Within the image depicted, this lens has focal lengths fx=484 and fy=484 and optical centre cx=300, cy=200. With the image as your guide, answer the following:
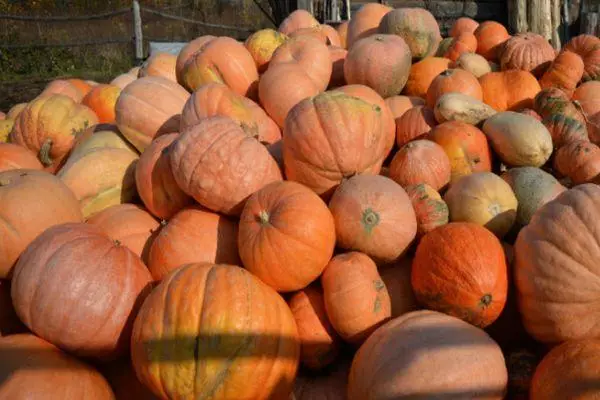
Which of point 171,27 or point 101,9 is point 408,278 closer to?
point 171,27

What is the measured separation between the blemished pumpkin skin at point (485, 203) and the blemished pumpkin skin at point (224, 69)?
4.88 feet

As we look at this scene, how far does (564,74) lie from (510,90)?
0.47 metres

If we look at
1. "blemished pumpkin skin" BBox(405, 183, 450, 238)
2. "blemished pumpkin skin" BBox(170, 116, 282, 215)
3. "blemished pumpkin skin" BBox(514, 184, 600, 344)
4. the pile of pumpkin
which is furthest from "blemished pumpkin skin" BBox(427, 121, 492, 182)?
"blemished pumpkin skin" BBox(170, 116, 282, 215)

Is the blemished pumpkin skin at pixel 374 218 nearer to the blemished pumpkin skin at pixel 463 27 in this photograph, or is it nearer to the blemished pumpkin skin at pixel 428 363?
the blemished pumpkin skin at pixel 428 363

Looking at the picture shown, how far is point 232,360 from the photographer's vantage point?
1.46 metres

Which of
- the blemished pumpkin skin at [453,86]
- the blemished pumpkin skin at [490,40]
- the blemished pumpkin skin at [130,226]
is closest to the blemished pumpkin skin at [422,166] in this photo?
the blemished pumpkin skin at [453,86]

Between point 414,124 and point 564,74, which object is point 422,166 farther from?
point 564,74

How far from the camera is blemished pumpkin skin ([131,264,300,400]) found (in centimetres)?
145

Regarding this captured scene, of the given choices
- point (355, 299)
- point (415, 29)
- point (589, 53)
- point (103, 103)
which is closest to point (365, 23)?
point (415, 29)

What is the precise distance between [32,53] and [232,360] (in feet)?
45.3

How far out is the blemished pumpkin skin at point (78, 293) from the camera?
5.38 ft

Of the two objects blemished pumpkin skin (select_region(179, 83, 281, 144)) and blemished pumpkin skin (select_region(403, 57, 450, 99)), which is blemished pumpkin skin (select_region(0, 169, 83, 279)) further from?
blemished pumpkin skin (select_region(403, 57, 450, 99))

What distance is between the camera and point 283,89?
2.62m

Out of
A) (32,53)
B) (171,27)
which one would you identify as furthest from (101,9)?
(32,53)
